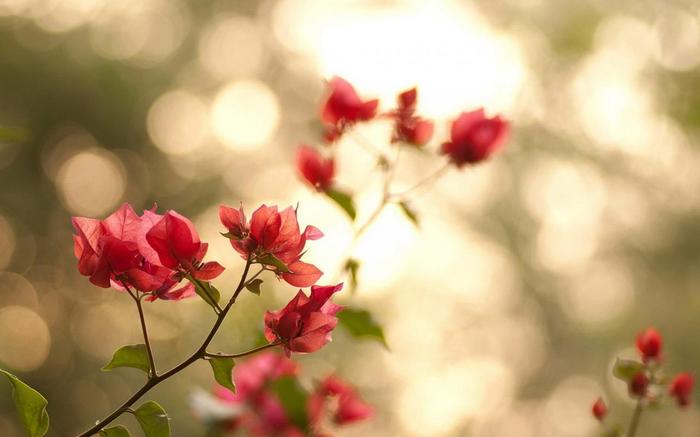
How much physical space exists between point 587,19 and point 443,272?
2.73m

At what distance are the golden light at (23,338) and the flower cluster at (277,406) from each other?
6317 mm

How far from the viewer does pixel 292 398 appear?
0.40 meters

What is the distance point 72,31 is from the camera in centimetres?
691

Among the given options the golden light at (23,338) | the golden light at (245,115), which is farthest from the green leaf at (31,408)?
the golden light at (245,115)

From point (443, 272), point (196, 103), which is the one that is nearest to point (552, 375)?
point (443, 272)

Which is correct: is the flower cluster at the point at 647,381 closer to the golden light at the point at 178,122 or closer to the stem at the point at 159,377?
the stem at the point at 159,377

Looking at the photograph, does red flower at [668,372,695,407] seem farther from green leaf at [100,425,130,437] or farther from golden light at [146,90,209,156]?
golden light at [146,90,209,156]

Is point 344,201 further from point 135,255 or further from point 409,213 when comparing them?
point 135,255

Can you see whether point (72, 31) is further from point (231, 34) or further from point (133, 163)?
point (231, 34)

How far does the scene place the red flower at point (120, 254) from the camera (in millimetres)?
604

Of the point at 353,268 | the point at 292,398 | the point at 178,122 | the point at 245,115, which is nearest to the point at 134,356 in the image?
the point at 292,398

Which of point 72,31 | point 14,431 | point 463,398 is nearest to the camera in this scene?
point 14,431

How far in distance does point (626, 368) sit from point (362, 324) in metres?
0.27

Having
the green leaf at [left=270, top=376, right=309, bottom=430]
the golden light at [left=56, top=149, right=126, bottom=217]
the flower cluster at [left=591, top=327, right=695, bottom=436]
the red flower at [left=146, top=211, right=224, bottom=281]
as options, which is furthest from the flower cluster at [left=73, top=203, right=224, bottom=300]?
the golden light at [left=56, top=149, right=126, bottom=217]
